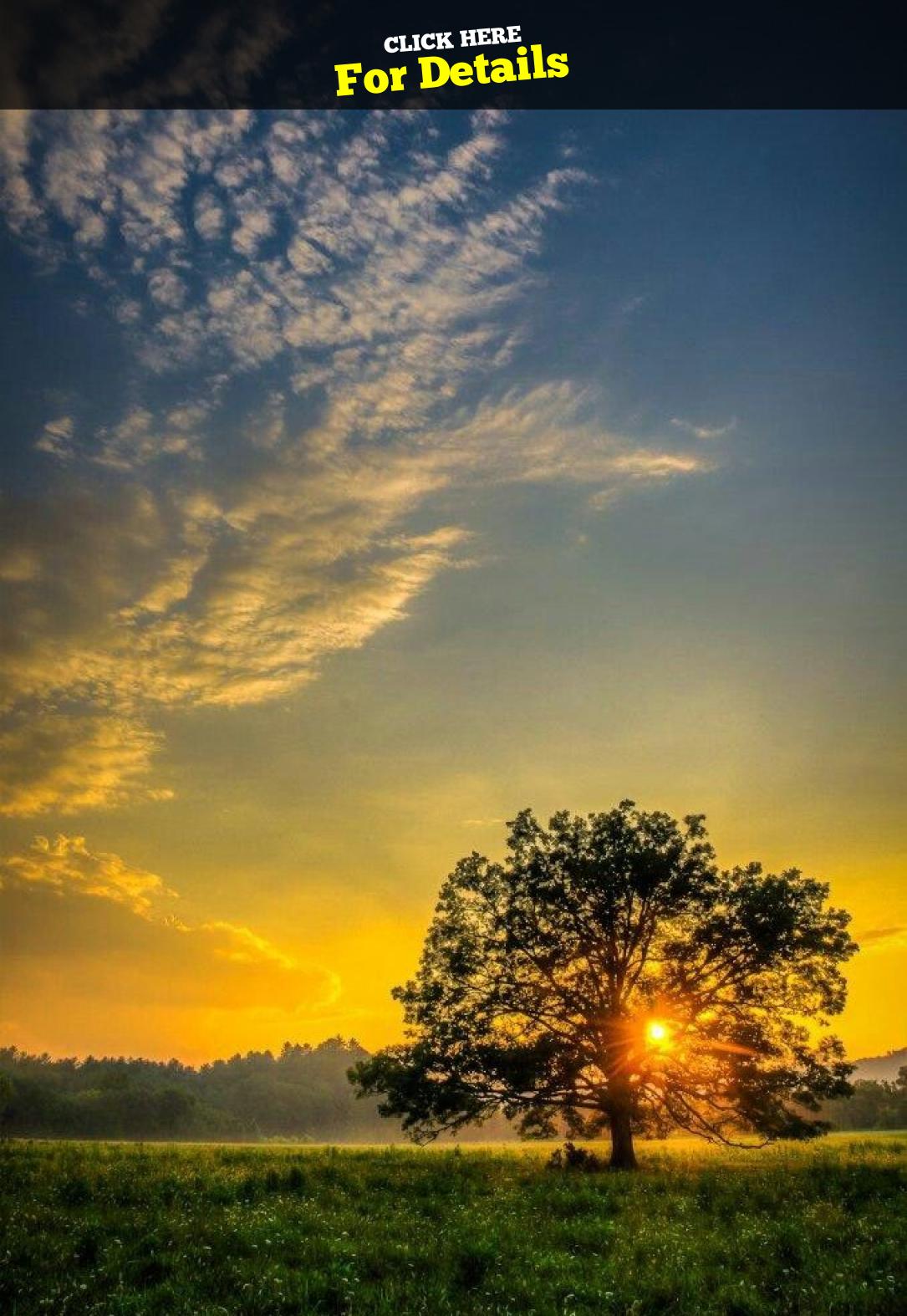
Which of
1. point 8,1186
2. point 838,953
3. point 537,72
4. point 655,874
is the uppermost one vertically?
point 537,72

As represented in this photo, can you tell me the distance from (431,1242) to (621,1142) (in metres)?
15.4

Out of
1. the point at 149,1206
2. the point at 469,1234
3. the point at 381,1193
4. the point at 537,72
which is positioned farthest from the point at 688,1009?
the point at 537,72

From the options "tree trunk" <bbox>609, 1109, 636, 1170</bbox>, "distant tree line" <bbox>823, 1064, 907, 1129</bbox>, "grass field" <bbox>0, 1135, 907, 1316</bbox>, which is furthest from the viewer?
"distant tree line" <bbox>823, 1064, 907, 1129</bbox>

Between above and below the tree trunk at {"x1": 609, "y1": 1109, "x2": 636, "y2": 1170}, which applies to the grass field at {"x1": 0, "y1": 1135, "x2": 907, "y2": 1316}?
above

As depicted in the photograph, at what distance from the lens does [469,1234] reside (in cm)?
1233

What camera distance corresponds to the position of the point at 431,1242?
1182 cm

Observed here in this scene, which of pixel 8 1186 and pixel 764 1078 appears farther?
pixel 764 1078

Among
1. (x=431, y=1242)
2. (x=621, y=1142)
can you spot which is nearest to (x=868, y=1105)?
(x=621, y=1142)

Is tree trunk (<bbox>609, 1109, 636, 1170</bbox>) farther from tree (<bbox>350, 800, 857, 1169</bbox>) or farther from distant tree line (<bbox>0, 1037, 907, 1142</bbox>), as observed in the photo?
distant tree line (<bbox>0, 1037, 907, 1142</bbox>)

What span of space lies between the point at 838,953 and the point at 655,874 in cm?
640

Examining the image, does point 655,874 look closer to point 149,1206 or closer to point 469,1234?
point 469,1234

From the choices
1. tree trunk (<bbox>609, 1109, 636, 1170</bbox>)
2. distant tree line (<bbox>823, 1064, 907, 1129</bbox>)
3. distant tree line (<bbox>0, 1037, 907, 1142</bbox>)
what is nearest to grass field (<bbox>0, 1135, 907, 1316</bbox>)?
tree trunk (<bbox>609, 1109, 636, 1170</bbox>)

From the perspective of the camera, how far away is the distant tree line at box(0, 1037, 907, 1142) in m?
112

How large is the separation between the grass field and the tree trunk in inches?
208
